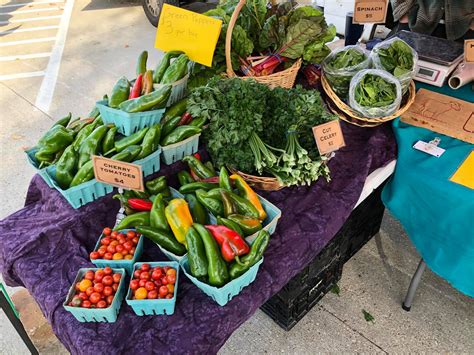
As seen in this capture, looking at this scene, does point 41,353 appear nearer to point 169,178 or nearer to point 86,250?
point 86,250

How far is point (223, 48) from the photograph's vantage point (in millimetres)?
1999

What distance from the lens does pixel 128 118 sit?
1.60 m

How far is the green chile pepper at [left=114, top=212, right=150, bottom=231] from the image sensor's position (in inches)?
57.3

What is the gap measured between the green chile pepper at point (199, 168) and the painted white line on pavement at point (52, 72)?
3.11 meters

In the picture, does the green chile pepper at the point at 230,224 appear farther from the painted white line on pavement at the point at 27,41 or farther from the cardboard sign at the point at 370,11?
the painted white line on pavement at the point at 27,41

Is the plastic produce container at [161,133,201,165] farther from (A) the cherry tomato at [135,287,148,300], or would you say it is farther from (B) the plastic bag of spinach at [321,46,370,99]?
(B) the plastic bag of spinach at [321,46,370,99]

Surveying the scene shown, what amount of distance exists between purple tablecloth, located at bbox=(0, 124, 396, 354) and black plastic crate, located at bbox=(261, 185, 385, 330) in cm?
35

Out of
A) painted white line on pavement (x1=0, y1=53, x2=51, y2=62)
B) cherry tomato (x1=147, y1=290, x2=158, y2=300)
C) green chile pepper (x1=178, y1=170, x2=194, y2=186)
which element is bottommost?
painted white line on pavement (x1=0, y1=53, x2=51, y2=62)

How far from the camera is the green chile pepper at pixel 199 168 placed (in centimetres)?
168

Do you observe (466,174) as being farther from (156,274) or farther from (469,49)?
(156,274)

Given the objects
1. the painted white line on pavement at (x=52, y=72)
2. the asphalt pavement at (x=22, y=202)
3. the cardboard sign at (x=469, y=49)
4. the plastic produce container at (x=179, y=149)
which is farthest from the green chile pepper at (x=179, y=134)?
the painted white line on pavement at (x=52, y=72)

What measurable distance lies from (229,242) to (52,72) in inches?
181

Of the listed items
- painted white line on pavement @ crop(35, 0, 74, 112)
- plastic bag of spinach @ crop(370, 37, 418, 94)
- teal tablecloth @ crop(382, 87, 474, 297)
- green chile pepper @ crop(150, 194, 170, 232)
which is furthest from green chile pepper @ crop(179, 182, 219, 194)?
painted white line on pavement @ crop(35, 0, 74, 112)

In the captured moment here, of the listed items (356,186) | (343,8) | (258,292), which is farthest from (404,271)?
(343,8)
